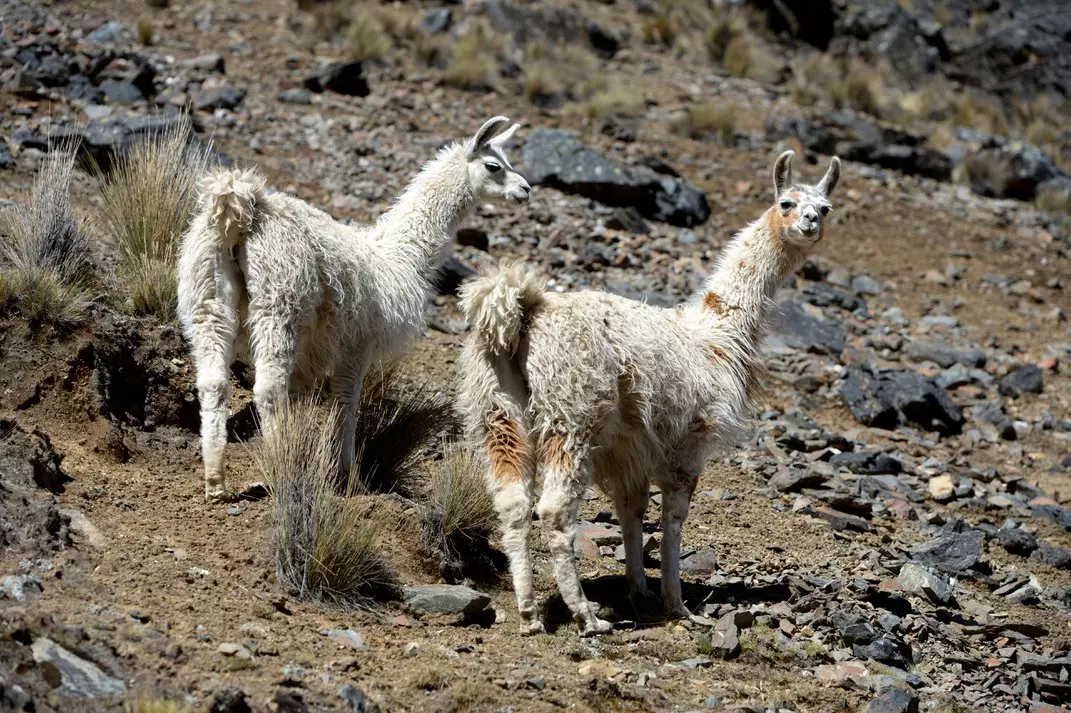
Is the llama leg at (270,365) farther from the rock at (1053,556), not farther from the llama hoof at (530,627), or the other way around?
the rock at (1053,556)

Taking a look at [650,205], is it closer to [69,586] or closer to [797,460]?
[797,460]

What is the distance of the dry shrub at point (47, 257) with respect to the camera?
766cm

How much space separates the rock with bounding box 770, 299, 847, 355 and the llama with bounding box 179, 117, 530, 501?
6.77 meters

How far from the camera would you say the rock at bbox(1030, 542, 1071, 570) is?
32.7 feet

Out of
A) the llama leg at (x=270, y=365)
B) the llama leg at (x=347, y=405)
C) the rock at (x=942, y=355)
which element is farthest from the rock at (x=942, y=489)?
the llama leg at (x=270, y=365)

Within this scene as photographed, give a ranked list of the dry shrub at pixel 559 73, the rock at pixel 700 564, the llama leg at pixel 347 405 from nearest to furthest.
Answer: the llama leg at pixel 347 405 < the rock at pixel 700 564 < the dry shrub at pixel 559 73

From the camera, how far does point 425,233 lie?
875 cm

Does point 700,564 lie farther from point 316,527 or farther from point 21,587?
point 21,587

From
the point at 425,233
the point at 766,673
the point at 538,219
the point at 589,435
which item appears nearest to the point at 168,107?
the point at 538,219

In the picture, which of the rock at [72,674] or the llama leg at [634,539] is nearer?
the rock at [72,674]

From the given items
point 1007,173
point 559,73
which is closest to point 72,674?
point 559,73

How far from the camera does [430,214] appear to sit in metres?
8.84

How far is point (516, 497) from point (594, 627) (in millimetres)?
897

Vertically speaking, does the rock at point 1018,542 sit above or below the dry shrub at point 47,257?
below
